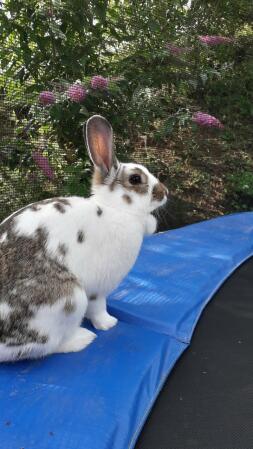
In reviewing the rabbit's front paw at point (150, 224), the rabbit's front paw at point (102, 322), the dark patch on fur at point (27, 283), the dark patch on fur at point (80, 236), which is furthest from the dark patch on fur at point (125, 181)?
the rabbit's front paw at point (102, 322)

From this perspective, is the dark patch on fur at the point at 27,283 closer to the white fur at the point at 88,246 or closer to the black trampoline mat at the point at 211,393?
the white fur at the point at 88,246

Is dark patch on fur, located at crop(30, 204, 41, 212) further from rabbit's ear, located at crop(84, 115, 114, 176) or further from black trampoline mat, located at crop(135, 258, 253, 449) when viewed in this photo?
black trampoline mat, located at crop(135, 258, 253, 449)

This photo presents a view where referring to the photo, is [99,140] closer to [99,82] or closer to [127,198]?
[127,198]

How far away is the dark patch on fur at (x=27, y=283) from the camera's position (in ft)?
3.64

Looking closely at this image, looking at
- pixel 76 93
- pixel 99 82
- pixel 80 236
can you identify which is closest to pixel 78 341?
pixel 80 236

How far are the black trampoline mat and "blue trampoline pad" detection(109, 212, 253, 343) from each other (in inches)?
3.6

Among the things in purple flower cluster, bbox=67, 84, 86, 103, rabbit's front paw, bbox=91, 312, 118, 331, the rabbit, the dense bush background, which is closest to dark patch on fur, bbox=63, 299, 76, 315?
the rabbit

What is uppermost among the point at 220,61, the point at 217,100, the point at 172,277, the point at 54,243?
the point at 220,61

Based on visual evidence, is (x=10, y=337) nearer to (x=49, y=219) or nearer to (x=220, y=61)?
(x=49, y=219)

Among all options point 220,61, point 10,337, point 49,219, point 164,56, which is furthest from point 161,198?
point 220,61

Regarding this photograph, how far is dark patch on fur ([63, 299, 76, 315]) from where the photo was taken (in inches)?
44.4

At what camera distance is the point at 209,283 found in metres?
1.79

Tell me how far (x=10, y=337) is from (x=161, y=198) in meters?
0.67

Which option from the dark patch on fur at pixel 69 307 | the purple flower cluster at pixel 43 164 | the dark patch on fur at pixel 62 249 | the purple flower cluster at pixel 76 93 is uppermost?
the purple flower cluster at pixel 76 93
